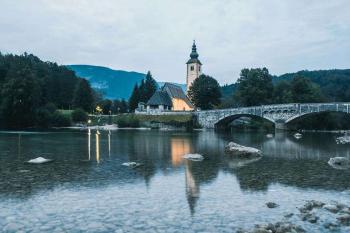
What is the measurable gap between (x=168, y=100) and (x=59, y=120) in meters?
35.3

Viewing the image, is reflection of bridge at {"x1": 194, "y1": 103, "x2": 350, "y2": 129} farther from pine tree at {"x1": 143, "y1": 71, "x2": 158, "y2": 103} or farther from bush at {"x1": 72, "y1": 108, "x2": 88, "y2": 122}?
pine tree at {"x1": 143, "y1": 71, "x2": 158, "y2": 103}

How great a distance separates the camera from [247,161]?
33969 millimetres

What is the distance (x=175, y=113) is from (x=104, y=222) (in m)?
104

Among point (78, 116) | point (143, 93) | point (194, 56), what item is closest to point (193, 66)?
point (194, 56)

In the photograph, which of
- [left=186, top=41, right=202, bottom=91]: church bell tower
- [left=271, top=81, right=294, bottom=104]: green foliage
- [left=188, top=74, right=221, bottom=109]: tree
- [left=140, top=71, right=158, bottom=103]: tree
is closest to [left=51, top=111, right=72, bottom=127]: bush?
[left=188, top=74, right=221, bottom=109]: tree

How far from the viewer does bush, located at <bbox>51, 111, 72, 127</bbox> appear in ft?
383

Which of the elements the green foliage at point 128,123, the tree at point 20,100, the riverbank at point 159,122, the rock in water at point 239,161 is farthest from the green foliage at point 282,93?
the rock in water at point 239,161

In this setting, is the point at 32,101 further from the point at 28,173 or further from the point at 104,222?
the point at 104,222

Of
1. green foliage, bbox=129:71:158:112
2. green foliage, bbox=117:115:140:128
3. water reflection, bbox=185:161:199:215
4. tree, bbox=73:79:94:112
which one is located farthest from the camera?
green foliage, bbox=129:71:158:112

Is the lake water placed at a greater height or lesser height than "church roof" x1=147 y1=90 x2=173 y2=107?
lesser

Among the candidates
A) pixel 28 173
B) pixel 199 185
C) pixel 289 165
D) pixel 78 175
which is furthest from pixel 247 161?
pixel 28 173

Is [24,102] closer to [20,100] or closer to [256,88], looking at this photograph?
[20,100]

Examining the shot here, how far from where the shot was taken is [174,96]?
137 metres

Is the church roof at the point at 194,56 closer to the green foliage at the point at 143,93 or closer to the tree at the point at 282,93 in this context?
the green foliage at the point at 143,93
